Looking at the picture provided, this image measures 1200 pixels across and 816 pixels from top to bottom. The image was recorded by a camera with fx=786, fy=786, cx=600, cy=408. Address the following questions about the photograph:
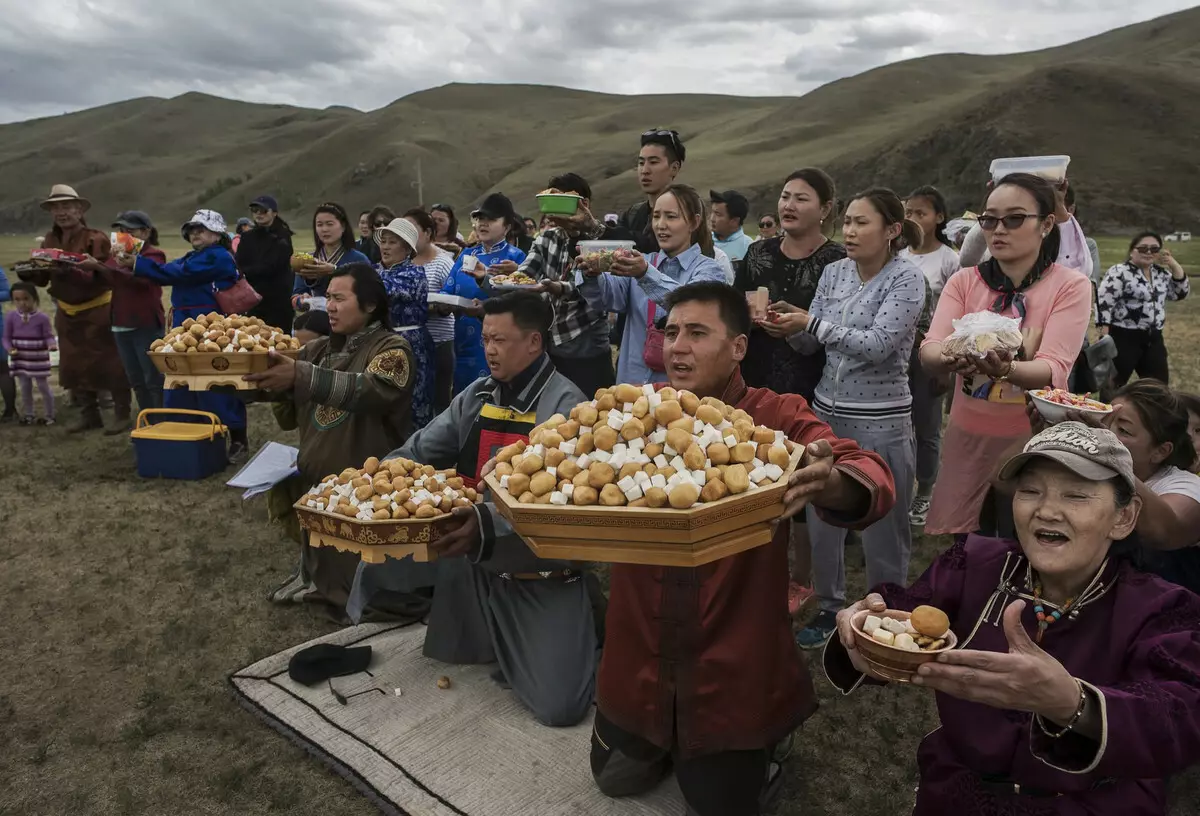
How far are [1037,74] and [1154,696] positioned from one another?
283 feet

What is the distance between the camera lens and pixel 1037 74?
72.2 m

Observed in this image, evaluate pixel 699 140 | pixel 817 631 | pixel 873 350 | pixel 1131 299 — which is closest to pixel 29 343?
pixel 817 631

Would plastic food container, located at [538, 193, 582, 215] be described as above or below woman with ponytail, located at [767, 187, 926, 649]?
above

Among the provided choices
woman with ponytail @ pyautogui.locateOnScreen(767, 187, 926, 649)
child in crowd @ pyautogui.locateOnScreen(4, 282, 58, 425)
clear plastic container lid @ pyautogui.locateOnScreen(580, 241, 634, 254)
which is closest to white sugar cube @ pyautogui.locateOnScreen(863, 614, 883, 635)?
woman with ponytail @ pyautogui.locateOnScreen(767, 187, 926, 649)

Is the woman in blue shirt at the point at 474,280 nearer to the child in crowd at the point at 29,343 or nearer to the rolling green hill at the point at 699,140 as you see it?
the child in crowd at the point at 29,343

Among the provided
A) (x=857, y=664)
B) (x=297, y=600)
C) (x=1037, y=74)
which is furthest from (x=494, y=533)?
(x=1037, y=74)

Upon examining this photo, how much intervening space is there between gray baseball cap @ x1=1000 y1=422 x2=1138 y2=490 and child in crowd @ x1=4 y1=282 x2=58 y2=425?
10.2 meters

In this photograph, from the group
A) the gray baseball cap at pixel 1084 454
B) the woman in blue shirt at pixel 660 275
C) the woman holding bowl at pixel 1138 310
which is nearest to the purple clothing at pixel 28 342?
the woman in blue shirt at pixel 660 275

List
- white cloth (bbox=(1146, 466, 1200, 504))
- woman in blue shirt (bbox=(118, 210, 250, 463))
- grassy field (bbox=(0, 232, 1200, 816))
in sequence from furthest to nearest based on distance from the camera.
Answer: woman in blue shirt (bbox=(118, 210, 250, 463))
grassy field (bbox=(0, 232, 1200, 816))
white cloth (bbox=(1146, 466, 1200, 504))

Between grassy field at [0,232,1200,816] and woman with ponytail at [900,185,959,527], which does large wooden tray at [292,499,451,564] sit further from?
woman with ponytail at [900,185,959,527]

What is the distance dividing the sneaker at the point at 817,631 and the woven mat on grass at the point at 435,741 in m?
1.32

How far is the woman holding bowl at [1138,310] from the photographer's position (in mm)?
8148

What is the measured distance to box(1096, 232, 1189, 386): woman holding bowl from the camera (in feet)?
26.7

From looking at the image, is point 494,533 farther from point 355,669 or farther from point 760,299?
point 760,299
